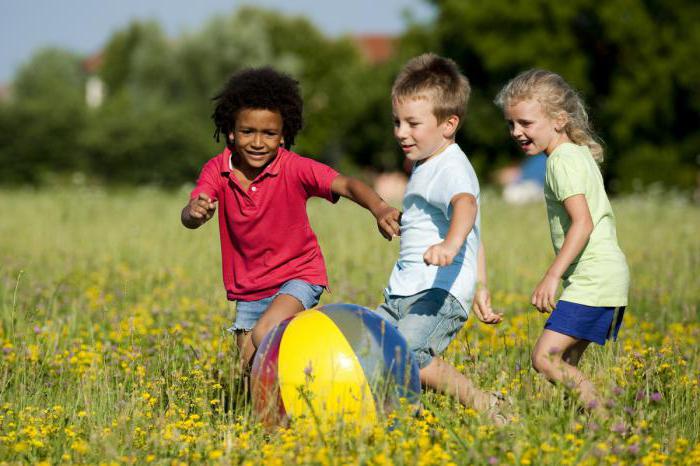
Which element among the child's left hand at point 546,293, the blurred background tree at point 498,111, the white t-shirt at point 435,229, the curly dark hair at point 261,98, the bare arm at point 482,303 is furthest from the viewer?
the blurred background tree at point 498,111

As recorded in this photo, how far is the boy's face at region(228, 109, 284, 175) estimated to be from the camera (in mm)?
5707

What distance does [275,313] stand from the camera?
5.50 meters

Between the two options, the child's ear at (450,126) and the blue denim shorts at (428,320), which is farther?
the child's ear at (450,126)

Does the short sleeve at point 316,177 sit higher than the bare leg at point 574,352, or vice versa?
the short sleeve at point 316,177

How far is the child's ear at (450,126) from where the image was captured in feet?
17.3

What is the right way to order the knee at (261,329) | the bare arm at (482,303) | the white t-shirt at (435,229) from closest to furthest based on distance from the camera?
1. the white t-shirt at (435,229)
2. the bare arm at (482,303)
3. the knee at (261,329)

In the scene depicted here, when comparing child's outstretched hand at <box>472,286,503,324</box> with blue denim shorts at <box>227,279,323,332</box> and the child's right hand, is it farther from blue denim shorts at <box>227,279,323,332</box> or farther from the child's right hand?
the child's right hand

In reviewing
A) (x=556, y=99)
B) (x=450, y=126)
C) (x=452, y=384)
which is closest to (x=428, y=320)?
(x=452, y=384)

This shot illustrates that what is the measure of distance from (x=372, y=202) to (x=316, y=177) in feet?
1.81

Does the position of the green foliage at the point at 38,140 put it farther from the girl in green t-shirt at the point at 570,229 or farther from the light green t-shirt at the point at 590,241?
the light green t-shirt at the point at 590,241

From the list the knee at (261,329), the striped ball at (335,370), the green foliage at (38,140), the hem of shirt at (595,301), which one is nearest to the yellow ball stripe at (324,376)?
the striped ball at (335,370)

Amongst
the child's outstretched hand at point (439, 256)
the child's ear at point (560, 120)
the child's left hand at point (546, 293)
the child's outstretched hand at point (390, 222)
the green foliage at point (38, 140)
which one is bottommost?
the child's left hand at point (546, 293)

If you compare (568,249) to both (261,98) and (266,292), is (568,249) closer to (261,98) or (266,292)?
(266,292)

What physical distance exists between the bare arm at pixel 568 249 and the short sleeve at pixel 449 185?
519 mm
